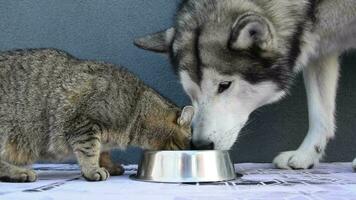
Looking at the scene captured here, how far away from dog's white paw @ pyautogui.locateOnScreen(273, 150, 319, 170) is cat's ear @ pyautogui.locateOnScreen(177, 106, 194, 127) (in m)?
0.77

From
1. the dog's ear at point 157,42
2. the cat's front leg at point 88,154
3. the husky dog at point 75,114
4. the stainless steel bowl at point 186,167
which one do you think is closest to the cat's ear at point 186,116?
the husky dog at point 75,114

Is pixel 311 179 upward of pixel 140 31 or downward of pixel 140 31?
downward

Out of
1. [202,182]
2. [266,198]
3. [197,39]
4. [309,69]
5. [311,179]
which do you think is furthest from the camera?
[309,69]

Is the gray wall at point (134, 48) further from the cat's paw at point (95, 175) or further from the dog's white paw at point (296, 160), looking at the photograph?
the cat's paw at point (95, 175)

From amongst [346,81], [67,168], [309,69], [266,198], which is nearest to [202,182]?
[266,198]

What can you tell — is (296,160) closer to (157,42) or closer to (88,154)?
(157,42)

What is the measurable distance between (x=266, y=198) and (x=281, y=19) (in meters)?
1.38

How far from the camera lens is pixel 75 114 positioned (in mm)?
2551

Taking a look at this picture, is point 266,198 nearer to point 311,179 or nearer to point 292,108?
point 311,179

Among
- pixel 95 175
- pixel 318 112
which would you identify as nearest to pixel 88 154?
pixel 95 175

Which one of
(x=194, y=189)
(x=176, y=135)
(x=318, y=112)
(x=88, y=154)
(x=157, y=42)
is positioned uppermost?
(x=157, y=42)

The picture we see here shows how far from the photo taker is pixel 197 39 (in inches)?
119

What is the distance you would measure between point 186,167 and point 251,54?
2.61ft

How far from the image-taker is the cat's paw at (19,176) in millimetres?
2430
